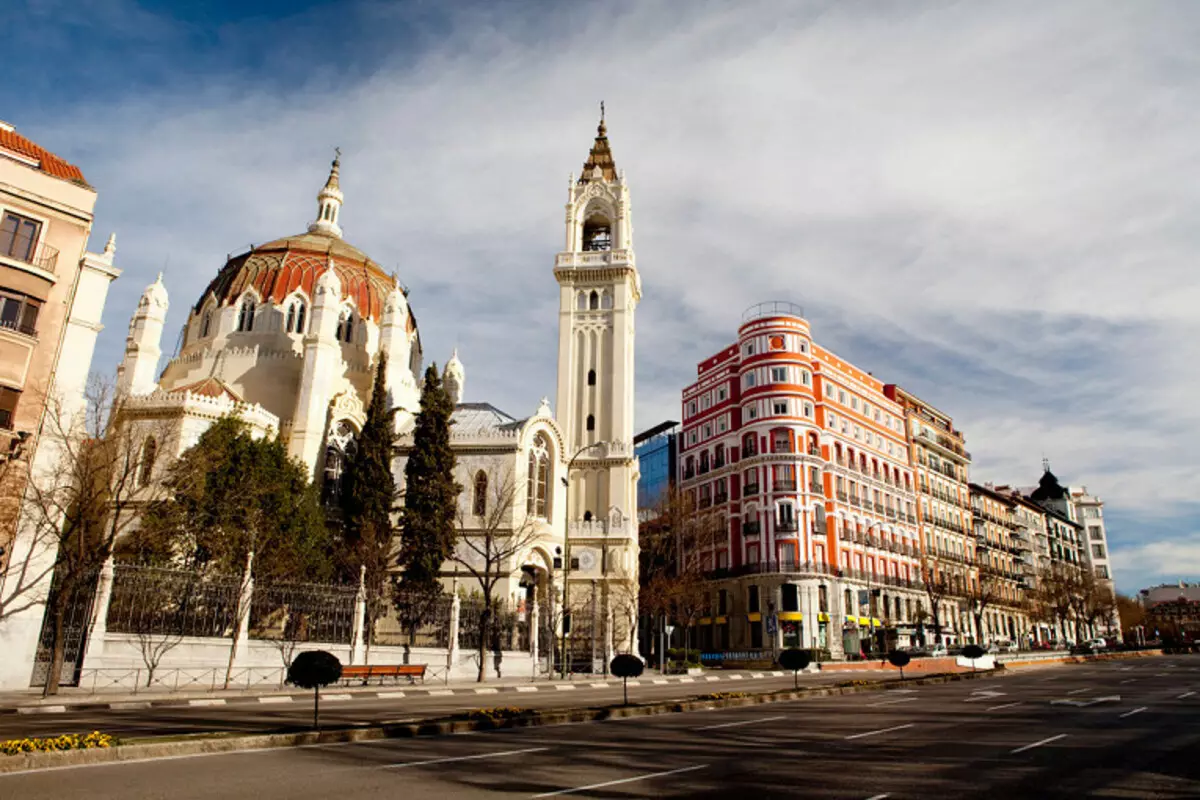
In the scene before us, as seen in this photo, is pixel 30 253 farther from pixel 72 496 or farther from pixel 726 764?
pixel 726 764

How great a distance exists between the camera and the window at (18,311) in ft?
77.2

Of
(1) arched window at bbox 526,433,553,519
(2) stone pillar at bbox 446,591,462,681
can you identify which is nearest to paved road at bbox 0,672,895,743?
(2) stone pillar at bbox 446,591,462,681

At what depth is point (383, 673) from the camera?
2614 cm

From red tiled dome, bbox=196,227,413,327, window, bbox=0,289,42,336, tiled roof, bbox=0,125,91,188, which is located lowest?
window, bbox=0,289,42,336

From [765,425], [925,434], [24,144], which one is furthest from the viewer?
[925,434]

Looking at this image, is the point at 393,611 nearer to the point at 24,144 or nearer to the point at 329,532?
the point at 329,532

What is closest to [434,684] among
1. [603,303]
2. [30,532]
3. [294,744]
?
[30,532]

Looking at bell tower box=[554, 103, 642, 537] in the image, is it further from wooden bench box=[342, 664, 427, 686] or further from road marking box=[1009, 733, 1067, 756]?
road marking box=[1009, 733, 1067, 756]

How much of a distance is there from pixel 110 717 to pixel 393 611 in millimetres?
18778

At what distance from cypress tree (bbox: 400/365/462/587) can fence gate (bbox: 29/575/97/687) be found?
16.7 m

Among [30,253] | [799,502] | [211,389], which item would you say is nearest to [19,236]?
[30,253]

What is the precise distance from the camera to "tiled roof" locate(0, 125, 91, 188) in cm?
2477

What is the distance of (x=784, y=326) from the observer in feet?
191

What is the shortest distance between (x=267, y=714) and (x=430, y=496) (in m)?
24.1
